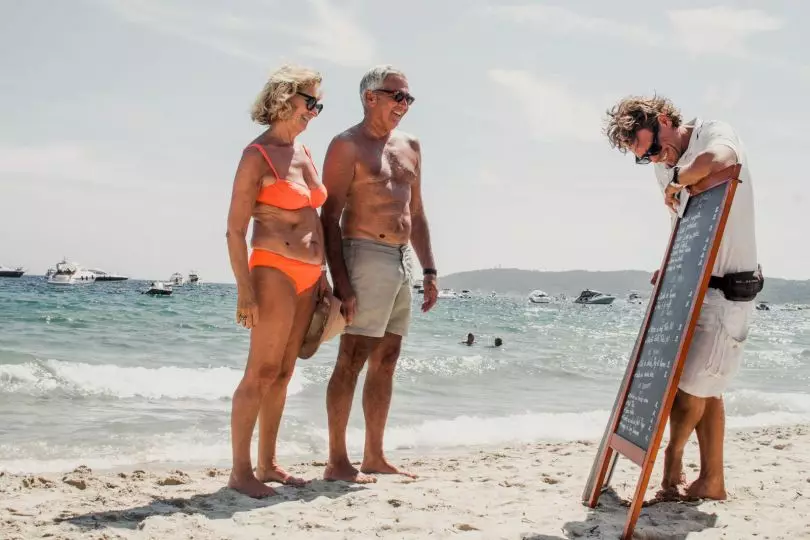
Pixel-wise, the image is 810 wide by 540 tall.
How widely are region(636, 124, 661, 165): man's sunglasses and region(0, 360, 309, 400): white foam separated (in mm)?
6348

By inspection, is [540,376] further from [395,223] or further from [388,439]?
[395,223]

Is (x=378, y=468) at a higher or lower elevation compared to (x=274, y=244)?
lower

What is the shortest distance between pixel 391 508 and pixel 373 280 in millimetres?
1279

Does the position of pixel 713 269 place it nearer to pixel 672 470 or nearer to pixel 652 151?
pixel 652 151

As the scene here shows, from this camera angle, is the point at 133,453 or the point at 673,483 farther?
the point at 133,453

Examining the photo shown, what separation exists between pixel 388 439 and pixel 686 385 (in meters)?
4.00

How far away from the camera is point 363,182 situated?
14.7 feet

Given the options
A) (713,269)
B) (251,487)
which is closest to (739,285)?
(713,269)

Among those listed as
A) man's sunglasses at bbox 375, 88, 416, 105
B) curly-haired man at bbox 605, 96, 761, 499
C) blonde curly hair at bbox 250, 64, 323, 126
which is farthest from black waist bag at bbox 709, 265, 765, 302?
blonde curly hair at bbox 250, 64, 323, 126

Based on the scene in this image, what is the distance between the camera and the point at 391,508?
3.93 metres

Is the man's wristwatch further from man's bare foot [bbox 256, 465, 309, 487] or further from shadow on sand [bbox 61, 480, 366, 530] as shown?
man's bare foot [bbox 256, 465, 309, 487]

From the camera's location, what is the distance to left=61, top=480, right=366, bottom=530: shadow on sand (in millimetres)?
3578

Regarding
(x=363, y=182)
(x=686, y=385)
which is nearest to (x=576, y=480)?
(x=686, y=385)

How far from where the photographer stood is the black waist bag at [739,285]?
3666 millimetres
